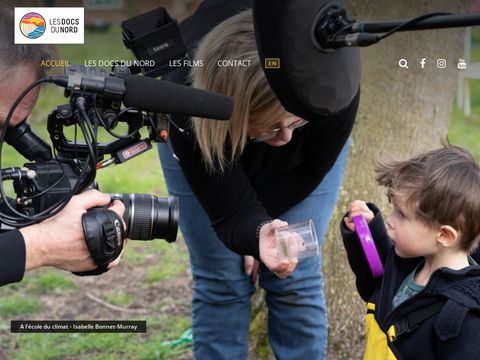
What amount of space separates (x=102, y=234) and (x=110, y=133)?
0.71ft

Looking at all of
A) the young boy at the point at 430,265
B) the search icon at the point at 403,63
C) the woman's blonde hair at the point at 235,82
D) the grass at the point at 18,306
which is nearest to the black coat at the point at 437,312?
the young boy at the point at 430,265

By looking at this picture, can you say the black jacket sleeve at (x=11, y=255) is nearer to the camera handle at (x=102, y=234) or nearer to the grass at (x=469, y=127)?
the camera handle at (x=102, y=234)

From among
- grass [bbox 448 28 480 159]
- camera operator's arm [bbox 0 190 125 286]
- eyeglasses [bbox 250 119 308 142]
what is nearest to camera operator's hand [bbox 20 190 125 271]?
camera operator's arm [bbox 0 190 125 286]

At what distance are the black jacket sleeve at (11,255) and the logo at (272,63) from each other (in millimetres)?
623

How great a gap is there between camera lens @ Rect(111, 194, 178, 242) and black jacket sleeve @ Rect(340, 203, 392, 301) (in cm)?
47

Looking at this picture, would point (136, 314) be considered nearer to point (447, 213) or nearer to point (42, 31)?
point (42, 31)

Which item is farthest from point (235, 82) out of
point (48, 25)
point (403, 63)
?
point (403, 63)

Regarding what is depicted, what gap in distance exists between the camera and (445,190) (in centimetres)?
169

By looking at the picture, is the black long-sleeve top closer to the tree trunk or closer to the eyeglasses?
the eyeglasses

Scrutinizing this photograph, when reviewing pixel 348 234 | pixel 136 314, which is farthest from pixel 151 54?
pixel 136 314

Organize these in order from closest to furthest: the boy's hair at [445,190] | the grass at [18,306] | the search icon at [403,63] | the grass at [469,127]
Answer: the boy's hair at [445,190] → the search icon at [403,63] → the grass at [18,306] → the grass at [469,127]

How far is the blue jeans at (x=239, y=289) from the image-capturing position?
2.27 m

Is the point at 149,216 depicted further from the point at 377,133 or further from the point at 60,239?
the point at 377,133

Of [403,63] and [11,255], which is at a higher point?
[403,63]
